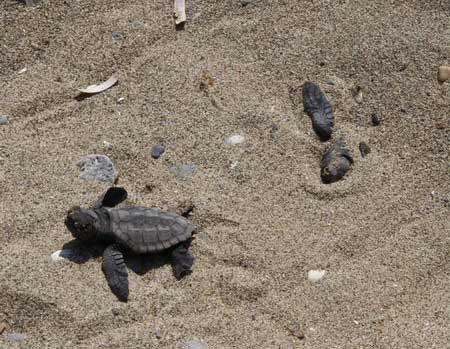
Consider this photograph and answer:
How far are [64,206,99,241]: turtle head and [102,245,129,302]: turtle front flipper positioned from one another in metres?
0.12

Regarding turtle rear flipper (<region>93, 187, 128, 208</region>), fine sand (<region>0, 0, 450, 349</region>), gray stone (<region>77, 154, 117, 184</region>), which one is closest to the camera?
fine sand (<region>0, 0, 450, 349</region>)

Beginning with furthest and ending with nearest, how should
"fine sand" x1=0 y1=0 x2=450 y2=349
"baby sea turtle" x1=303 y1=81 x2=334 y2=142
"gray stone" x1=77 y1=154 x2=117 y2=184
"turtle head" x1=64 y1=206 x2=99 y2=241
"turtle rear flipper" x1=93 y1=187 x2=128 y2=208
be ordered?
"baby sea turtle" x1=303 y1=81 x2=334 y2=142, "gray stone" x1=77 y1=154 x2=117 y2=184, "turtle rear flipper" x1=93 y1=187 x2=128 y2=208, "turtle head" x1=64 y1=206 x2=99 y2=241, "fine sand" x1=0 y1=0 x2=450 y2=349

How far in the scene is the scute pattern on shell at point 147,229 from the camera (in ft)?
12.0

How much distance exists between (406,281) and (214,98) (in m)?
1.52

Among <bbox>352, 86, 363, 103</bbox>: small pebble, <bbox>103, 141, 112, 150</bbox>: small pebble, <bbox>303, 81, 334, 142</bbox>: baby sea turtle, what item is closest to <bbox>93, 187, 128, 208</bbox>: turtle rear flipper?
<bbox>103, 141, 112, 150</bbox>: small pebble

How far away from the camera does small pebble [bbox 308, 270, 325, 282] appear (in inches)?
144

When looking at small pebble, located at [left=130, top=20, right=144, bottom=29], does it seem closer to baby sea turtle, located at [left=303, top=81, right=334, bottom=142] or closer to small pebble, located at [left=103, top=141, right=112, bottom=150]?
small pebble, located at [left=103, top=141, right=112, bottom=150]

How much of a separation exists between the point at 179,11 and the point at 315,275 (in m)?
1.97

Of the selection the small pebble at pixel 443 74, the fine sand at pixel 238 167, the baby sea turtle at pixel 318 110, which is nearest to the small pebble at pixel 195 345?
the fine sand at pixel 238 167

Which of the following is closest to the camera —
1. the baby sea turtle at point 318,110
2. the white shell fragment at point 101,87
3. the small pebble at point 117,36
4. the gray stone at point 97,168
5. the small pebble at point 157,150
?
the gray stone at point 97,168

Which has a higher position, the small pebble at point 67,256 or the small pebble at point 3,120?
the small pebble at point 3,120

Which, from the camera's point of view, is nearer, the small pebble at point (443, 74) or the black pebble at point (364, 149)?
the black pebble at point (364, 149)

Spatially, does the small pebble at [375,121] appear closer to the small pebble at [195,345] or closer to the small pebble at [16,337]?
the small pebble at [195,345]

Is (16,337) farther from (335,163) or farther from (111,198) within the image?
(335,163)
